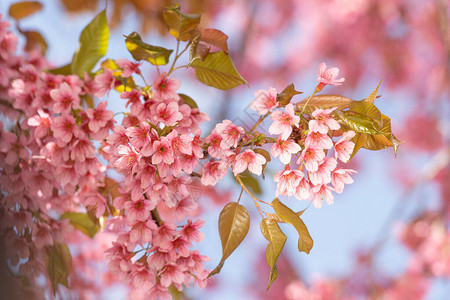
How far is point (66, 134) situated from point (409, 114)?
2.69 metres

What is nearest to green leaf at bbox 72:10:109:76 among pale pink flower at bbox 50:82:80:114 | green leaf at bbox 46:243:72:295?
pale pink flower at bbox 50:82:80:114

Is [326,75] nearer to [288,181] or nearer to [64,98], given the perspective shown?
[288,181]

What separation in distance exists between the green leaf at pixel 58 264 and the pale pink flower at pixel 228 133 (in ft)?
0.76

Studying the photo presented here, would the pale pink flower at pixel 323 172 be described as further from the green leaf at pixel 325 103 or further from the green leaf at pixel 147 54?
the green leaf at pixel 147 54

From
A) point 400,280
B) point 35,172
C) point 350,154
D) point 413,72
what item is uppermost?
point 350,154

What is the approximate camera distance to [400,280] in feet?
6.20

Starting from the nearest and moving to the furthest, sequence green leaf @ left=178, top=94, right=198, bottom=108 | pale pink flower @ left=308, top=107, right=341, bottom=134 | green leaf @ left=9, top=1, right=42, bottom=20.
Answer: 1. pale pink flower @ left=308, top=107, right=341, bottom=134
2. green leaf @ left=178, top=94, right=198, bottom=108
3. green leaf @ left=9, top=1, right=42, bottom=20

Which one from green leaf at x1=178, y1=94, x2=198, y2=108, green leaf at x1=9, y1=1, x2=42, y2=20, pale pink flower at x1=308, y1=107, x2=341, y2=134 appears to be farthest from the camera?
green leaf at x1=9, y1=1, x2=42, y2=20

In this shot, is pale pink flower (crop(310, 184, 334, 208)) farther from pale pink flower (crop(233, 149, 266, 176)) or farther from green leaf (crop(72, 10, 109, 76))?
green leaf (crop(72, 10, 109, 76))

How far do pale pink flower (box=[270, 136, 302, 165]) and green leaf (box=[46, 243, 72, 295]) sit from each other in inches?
10.1

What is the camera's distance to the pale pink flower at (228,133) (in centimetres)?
29

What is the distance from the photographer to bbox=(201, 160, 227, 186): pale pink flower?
0.30 meters

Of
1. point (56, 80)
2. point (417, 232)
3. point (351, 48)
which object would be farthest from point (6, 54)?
point (351, 48)

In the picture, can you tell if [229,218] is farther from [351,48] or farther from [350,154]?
[351,48]
